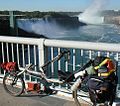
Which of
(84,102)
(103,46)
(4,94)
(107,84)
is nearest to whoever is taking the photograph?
(107,84)

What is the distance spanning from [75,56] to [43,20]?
196ft

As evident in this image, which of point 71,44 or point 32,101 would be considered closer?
point 71,44

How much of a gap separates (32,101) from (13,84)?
0.63m

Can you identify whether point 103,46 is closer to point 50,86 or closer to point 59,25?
point 50,86

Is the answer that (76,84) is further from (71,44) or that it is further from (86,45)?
(71,44)

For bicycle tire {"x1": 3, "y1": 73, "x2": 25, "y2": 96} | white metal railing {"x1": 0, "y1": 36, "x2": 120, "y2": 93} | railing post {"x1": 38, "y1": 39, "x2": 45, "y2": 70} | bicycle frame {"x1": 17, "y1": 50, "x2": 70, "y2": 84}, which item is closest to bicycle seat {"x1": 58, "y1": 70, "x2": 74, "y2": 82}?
bicycle frame {"x1": 17, "y1": 50, "x2": 70, "y2": 84}

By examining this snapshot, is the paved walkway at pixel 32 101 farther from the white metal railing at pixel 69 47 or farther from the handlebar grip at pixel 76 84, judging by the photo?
the handlebar grip at pixel 76 84

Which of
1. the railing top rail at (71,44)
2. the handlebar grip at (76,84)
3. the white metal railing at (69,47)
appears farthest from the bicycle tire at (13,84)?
the handlebar grip at (76,84)

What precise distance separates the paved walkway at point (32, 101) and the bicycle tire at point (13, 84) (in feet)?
0.40

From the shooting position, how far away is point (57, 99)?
5078 mm

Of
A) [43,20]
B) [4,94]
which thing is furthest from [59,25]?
[4,94]

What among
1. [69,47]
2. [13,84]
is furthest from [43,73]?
[13,84]

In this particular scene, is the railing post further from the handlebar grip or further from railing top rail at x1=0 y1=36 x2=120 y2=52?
the handlebar grip

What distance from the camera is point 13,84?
545 cm
